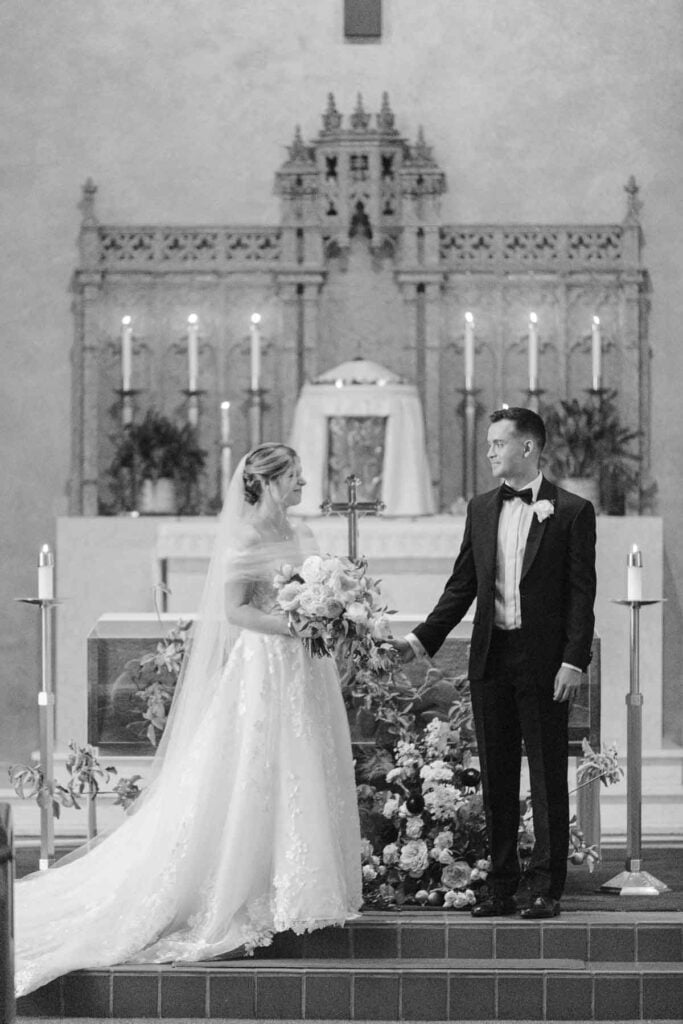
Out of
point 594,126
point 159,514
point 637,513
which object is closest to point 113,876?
point 159,514

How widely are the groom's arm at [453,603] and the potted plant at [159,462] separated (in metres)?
3.35

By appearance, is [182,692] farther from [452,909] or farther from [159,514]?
[159,514]

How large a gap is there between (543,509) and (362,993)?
154 cm

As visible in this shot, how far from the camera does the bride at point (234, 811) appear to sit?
5.10 meters

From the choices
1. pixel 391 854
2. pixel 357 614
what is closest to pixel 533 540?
pixel 357 614

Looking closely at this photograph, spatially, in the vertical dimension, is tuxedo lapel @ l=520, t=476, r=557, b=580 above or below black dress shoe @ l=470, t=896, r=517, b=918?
above

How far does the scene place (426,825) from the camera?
19.2 ft

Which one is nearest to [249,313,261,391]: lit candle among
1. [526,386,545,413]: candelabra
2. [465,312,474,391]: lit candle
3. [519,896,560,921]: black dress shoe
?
[465,312,474,391]: lit candle

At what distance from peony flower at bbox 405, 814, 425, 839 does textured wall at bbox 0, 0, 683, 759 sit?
377cm

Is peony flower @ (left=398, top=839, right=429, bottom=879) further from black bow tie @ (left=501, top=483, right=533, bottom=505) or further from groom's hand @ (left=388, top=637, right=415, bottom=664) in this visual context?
black bow tie @ (left=501, top=483, right=533, bottom=505)

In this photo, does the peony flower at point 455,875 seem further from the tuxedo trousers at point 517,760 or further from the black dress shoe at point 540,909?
the black dress shoe at point 540,909

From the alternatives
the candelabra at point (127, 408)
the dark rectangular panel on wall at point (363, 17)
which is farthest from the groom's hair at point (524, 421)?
the dark rectangular panel on wall at point (363, 17)

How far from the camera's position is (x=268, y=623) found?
212 inches

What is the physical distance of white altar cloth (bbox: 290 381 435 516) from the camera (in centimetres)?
848
